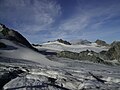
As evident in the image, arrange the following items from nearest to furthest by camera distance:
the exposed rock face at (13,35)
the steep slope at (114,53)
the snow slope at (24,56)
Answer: the snow slope at (24,56)
the steep slope at (114,53)
the exposed rock face at (13,35)

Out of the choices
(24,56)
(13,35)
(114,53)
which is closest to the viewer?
(24,56)

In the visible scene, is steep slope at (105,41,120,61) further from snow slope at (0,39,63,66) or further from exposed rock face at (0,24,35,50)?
exposed rock face at (0,24,35,50)

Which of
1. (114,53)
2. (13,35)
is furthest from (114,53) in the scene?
(13,35)

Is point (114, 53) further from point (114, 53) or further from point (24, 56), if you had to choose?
point (24, 56)

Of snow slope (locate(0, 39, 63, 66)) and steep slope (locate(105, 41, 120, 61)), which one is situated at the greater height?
steep slope (locate(105, 41, 120, 61))

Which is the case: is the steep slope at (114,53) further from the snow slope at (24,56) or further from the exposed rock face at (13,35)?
the exposed rock face at (13,35)

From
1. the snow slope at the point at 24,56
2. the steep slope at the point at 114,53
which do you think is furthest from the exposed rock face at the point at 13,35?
the steep slope at the point at 114,53

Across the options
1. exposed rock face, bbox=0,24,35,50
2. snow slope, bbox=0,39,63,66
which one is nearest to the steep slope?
snow slope, bbox=0,39,63,66

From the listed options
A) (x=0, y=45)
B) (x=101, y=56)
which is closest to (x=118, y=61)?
(x=101, y=56)

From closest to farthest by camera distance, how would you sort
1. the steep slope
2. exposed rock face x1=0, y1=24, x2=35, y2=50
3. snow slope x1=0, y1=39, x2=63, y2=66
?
snow slope x1=0, y1=39, x2=63, y2=66 → the steep slope → exposed rock face x1=0, y1=24, x2=35, y2=50

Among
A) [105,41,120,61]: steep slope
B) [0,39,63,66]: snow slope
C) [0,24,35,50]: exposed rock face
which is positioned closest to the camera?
[0,39,63,66]: snow slope

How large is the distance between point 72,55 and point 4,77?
1953cm

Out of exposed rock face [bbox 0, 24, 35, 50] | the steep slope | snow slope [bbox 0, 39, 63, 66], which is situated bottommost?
snow slope [bbox 0, 39, 63, 66]

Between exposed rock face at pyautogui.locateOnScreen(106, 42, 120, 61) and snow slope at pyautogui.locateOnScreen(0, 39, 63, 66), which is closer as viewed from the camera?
snow slope at pyautogui.locateOnScreen(0, 39, 63, 66)
